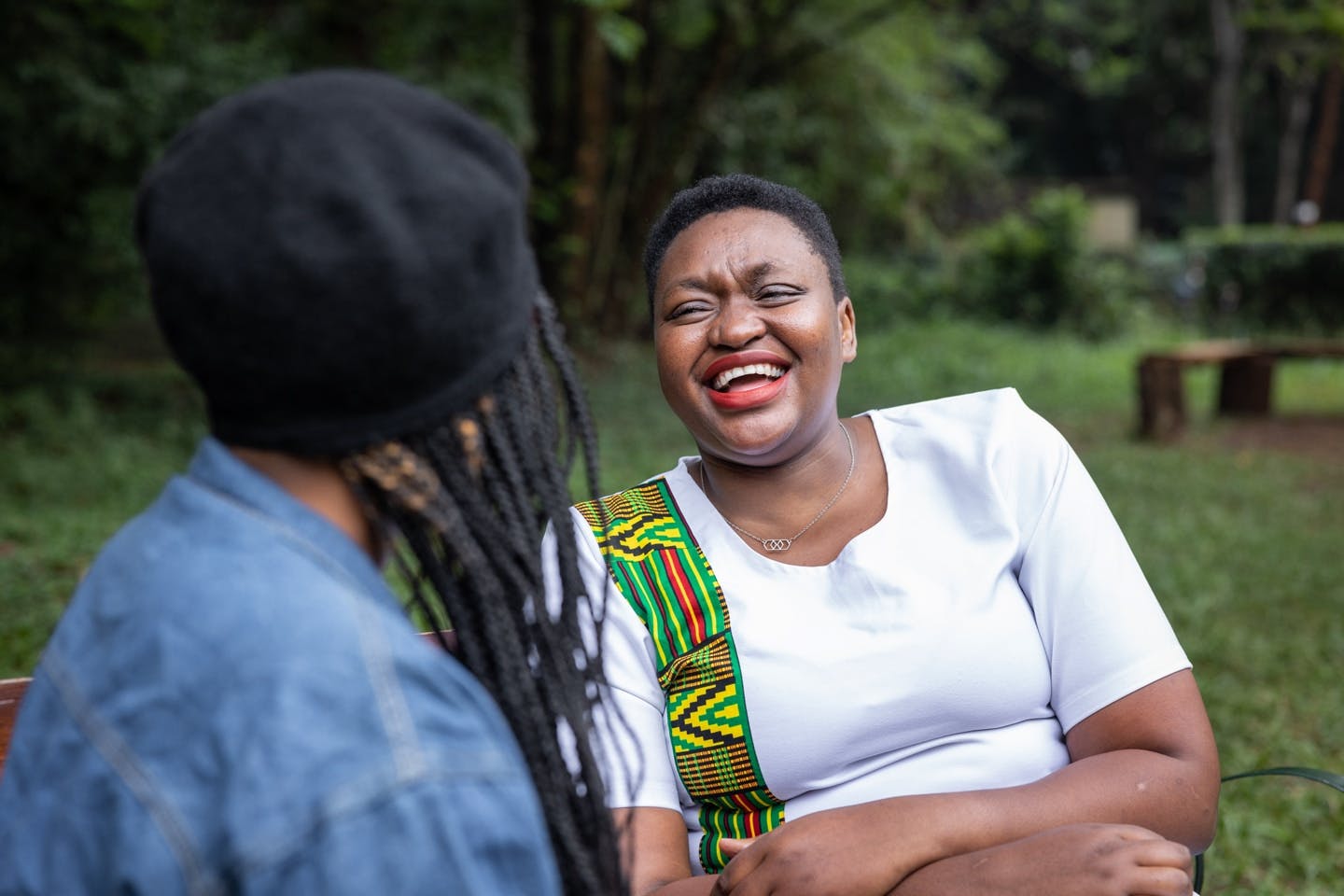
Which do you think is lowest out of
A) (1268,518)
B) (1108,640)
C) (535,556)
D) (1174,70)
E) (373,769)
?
(1268,518)

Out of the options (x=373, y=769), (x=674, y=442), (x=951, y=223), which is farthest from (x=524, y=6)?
(x=951, y=223)

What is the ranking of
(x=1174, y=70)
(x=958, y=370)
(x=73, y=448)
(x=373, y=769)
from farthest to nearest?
1. (x=1174, y=70)
2. (x=958, y=370)
3. (x=73, y=448)
4. (x=373, y=769)

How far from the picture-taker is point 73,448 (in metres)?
8.54

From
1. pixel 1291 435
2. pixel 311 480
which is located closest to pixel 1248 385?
pixel 1291 435

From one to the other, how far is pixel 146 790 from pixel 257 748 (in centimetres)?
11

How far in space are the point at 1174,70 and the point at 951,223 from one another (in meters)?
13.7

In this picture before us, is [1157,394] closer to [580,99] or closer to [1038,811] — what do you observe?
[580,99]

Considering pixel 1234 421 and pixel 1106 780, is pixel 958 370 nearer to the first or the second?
pixel 1234 421

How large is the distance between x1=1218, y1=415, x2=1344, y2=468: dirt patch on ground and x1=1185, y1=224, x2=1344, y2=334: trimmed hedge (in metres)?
8.03

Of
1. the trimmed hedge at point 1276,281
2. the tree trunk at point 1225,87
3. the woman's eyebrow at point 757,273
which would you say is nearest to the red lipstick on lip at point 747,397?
the woman's eyebrow at point 757,273

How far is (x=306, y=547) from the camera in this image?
1.12m

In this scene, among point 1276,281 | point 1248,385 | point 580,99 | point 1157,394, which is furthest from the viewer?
point 1276,281

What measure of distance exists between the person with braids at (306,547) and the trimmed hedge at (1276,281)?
19.5m

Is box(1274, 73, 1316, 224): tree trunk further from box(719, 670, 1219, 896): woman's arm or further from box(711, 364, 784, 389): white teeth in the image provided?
box(719, 670, 1219, 896): woman's arm
